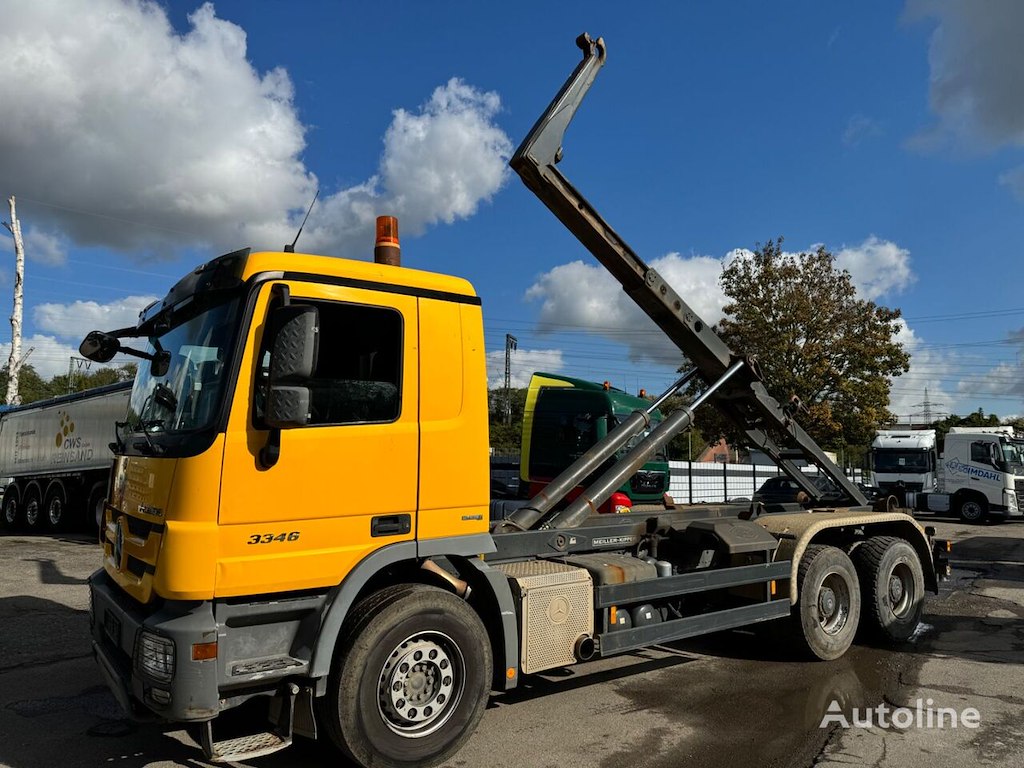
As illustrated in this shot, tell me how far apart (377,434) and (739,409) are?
4899mm

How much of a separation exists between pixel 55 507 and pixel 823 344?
925 inches

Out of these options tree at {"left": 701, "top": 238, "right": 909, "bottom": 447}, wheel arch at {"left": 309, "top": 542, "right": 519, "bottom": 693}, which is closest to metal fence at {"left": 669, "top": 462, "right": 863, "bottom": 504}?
tree at {"left": 701, "top": 238, "right": 909, "bottom": 447}

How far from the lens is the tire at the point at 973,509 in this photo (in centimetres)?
2288

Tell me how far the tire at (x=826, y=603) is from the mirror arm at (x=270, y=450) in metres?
4.62

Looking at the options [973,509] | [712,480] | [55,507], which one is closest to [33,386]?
[55,507]

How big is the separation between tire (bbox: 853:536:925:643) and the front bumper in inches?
229

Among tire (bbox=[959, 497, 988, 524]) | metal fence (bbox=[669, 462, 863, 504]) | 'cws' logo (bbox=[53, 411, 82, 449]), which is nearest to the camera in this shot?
'cws' logo (bbox=[53, 411, 82, 449])

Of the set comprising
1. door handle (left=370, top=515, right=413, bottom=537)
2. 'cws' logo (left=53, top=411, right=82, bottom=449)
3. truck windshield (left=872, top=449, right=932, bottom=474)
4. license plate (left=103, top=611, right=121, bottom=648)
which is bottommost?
license plate (left=103, top=611, right=121, bottom=648)

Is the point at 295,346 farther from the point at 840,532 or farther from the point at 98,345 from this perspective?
the point at 840,532

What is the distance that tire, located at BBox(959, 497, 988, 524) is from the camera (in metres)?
22.9

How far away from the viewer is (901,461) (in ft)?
85.3

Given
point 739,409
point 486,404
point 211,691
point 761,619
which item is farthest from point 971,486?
point 211,691

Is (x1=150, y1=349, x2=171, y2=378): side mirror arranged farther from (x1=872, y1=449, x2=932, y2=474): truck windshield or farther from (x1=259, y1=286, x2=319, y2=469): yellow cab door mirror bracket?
(x1=872, y1=449, x2=932, y2=474): truck windshield

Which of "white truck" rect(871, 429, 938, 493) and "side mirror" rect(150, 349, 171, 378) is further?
"white truck" rect(871, 429, 938, 493)
